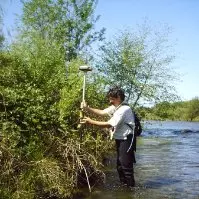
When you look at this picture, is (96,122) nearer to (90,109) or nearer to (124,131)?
(90,109)

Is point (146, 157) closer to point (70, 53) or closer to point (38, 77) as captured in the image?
point (38, 77)

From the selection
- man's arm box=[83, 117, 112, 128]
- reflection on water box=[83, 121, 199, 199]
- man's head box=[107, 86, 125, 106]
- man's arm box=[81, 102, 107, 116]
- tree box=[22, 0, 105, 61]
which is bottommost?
reflection on water box=[83, 121, 199, 199]

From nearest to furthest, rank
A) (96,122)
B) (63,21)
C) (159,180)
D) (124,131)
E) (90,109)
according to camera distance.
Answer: (96,122) < (90,109) < (124,131) < (159,180) < (63,21)

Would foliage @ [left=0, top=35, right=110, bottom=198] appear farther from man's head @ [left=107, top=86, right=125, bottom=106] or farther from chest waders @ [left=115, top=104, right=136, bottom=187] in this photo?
→ man's head @ [left=107, top=86, right=125, bottom=106]

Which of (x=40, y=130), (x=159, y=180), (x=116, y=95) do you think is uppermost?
(x=116, y=95)

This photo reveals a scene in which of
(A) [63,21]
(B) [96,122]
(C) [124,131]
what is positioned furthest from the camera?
(A) [63,21]

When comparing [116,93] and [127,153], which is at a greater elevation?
[116,93]

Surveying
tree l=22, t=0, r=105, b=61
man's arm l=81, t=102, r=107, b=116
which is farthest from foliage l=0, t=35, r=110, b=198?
tree l=22, t=0, r=105, b=61

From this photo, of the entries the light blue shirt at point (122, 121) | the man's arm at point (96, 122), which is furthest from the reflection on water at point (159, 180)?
the man's arm at point (96, 122)

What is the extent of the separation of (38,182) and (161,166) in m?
6.44

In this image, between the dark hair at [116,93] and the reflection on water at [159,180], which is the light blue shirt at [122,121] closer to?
the dark hair at [116,93]

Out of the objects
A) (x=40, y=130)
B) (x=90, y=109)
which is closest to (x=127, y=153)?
(x=90, y=109)

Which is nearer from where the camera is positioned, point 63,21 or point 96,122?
point 96,122

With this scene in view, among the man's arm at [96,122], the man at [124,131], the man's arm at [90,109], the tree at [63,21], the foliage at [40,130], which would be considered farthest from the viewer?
the tree at [63,21]
